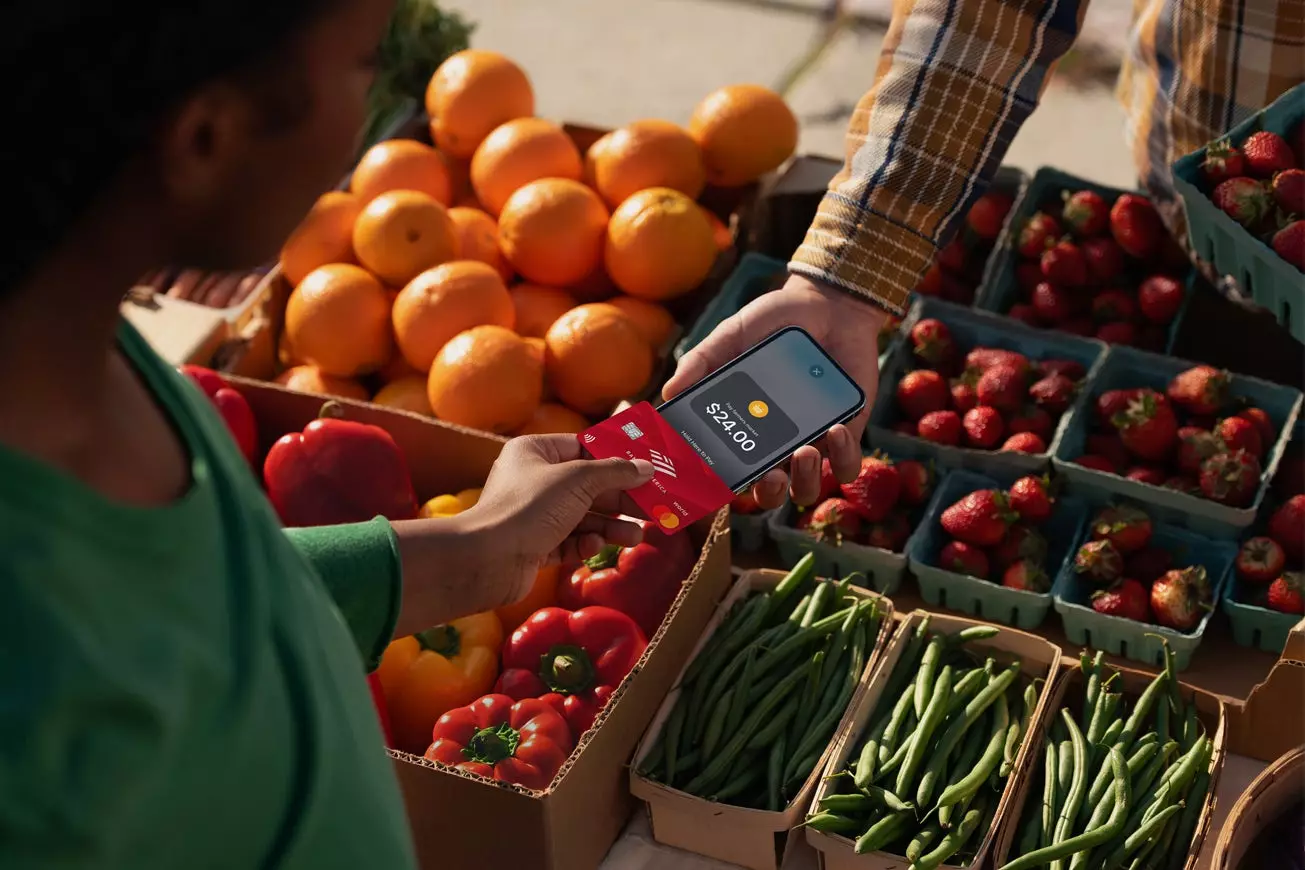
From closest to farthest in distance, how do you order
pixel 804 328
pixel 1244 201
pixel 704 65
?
pixel 804 328 < pixel 1244 201 < pixel 704 65

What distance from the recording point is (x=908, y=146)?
2.09 m

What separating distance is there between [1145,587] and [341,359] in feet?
5.00

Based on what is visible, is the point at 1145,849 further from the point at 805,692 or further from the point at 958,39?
the point at 958,39

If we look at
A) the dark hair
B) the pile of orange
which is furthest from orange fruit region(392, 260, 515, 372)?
the dark hair

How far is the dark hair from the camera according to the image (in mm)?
646

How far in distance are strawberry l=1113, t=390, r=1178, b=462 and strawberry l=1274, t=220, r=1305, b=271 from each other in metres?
0.45

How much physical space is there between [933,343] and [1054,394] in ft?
0.84

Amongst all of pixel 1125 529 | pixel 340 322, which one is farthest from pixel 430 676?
pixel 1125 529

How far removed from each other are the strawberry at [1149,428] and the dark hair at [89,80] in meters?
2.08

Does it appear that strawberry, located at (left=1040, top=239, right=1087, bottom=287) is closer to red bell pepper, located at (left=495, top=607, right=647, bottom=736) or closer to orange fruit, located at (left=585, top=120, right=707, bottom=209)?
orange fruit, located at (left=585, top=120, right=707, bottom=209)

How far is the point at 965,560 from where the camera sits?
235 centimetres

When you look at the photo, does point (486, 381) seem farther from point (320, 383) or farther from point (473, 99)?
point (473, 99)

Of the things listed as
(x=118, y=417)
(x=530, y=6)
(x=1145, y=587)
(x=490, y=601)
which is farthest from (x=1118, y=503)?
(x=530, y=6)

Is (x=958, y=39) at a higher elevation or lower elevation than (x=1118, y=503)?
higher
